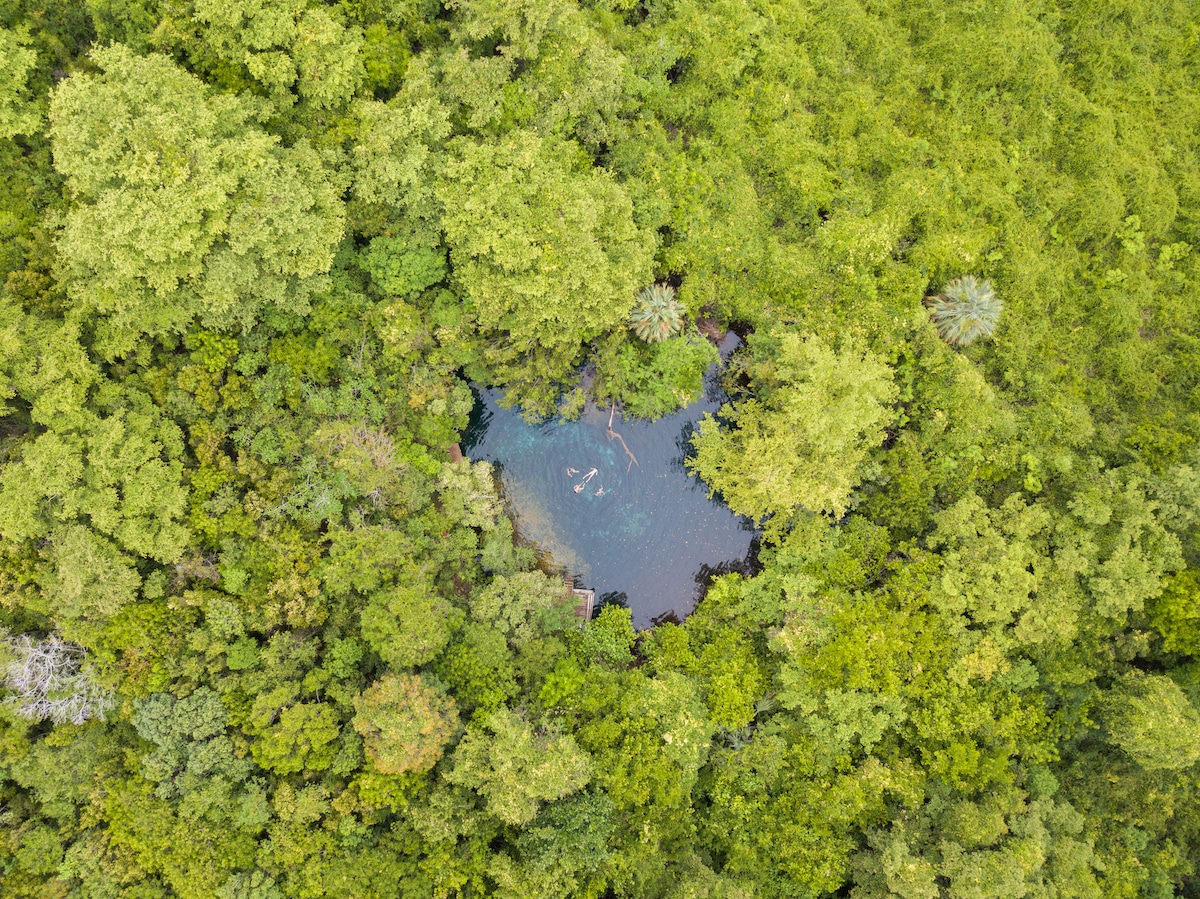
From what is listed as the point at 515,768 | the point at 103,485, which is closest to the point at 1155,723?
the point at 515,768

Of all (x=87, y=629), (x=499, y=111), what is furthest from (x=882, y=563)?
(x=87, y=629)

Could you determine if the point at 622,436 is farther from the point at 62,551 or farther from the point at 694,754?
the point at 62,551

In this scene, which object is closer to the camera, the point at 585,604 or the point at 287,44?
the point at 287,44

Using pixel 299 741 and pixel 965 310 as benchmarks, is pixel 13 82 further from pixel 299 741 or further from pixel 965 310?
pixel 965 310

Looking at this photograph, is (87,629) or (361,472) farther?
(361,472)

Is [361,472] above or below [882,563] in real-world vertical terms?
below

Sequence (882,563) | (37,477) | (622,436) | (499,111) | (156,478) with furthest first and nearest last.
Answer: (622,436)
(882,563)
(499,111)
(156,478)
(37,477)
